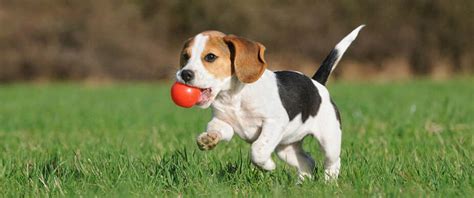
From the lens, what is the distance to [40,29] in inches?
1383

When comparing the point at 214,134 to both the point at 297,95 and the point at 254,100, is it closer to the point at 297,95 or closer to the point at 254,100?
the point at 254,100

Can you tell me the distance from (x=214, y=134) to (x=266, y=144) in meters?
0.36

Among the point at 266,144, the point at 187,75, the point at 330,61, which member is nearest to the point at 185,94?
the point at 187,75

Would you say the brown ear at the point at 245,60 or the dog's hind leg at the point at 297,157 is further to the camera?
the dog's hind leg at the point at 297,157

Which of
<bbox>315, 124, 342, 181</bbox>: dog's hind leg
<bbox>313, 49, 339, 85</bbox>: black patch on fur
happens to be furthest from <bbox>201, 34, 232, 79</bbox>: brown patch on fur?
<bbox>313, 49, 339, 85</bbox>: black patch on fur

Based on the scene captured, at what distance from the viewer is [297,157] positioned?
6348mm

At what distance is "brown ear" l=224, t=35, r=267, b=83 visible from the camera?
548 cm

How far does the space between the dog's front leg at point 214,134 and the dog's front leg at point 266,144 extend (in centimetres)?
21

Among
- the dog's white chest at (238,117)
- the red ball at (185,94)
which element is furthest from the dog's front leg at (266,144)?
the red ball at (185,94)

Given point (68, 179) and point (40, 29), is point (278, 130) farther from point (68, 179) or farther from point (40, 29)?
point (40, 29)

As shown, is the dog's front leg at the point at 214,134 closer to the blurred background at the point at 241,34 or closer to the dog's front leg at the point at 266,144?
the dog's front leg at the point at 266,144

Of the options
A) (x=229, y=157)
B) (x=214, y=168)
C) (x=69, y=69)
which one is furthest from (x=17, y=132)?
(x=69, y=69)

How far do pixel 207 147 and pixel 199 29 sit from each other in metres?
31.8

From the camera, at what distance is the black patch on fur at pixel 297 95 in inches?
230
